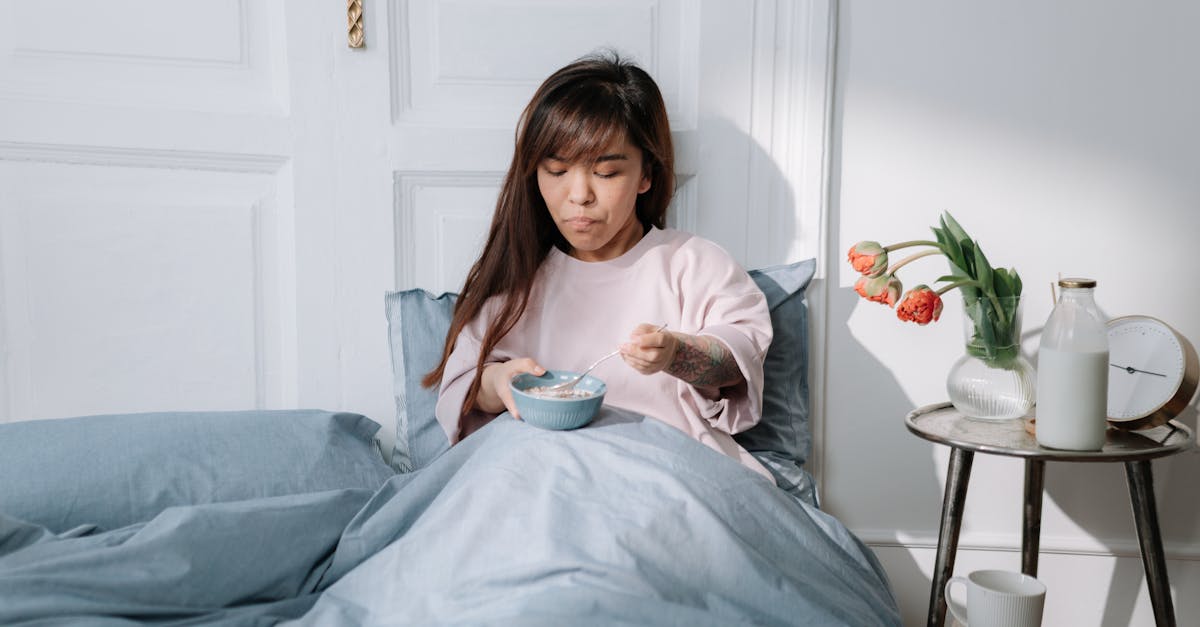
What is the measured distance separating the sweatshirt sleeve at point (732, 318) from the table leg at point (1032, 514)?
508 mm

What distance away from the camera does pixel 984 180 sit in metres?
1.77

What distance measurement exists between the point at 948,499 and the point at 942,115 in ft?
2.34

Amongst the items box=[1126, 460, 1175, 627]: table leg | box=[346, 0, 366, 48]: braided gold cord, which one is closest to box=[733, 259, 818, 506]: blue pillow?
box=[1126, 460, 1175, 627]: table leg

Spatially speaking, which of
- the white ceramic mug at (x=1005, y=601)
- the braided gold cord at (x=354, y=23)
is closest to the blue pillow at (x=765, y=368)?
the white ceramic mug at (x=1005, y=601)

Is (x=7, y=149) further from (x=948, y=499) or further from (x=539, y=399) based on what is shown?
(x=948, y=499)

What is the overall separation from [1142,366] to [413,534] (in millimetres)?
1262

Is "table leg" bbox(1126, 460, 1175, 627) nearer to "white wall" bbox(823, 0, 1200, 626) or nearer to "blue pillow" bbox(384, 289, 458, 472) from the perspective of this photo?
"white wall" bbox(823, 0, 1200, 626)

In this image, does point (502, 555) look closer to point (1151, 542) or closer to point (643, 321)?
point (643, 321)

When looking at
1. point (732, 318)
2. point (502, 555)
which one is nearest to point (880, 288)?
point (732, 318)

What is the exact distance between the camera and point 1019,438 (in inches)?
59.2

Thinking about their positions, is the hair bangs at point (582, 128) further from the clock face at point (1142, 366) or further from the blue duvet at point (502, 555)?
the clock face at point (1142, 366)

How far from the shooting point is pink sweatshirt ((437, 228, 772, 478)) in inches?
59.4

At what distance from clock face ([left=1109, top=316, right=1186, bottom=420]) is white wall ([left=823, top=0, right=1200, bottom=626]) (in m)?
0.18

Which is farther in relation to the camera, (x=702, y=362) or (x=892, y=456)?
(x=892, y=456)
